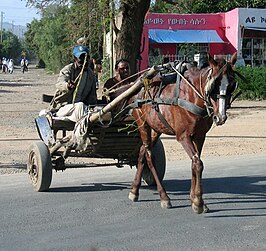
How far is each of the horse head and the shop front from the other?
23771 millimetres

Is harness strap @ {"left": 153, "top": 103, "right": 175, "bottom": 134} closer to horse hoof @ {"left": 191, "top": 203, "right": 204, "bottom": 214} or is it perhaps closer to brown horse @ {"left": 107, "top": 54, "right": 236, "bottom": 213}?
brown horse @ {"left": 107, "top": 54, "right": 236, "bottom": 213}

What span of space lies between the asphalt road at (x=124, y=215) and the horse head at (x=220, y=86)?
51.9 inches

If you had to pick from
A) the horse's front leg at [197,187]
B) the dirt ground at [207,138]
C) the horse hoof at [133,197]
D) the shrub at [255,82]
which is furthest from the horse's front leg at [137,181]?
the shrub at [255,82]

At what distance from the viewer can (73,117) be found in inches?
346

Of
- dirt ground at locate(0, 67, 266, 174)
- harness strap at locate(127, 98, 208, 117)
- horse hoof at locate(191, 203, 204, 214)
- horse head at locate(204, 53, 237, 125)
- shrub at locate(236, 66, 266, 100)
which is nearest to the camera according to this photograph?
horse head at locate(204, 53, 237, 125)

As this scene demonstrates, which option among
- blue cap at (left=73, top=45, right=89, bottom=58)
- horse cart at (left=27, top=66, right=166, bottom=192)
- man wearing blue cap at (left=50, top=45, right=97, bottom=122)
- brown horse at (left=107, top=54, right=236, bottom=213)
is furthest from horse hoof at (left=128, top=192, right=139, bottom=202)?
blue cap at (left=73, top=45, right=89, bottom=58)

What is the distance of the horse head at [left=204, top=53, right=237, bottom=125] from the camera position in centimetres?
713

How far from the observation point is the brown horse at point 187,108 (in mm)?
7219

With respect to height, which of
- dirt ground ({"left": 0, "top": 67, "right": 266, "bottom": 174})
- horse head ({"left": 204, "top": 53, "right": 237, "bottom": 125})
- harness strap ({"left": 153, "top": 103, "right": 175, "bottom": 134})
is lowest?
dirt ground ({"left": 0, "top": 67, "right": 266, "bottom": 174})

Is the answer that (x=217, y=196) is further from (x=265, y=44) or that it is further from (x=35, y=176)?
(x=265, y=44)

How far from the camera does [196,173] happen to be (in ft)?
24.9

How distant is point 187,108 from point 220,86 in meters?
0.61

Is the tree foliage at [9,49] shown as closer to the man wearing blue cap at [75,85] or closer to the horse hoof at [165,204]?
the man wearing blue cap at [75,85]

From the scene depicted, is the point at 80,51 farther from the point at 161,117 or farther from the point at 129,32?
the point at 129,32
